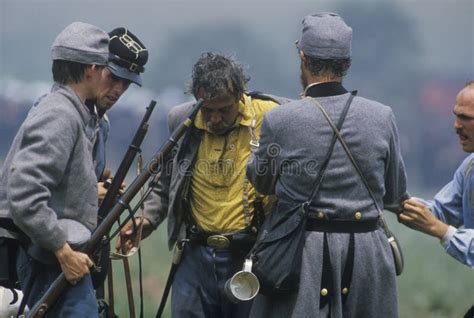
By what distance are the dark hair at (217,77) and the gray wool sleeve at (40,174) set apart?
103 centimetres

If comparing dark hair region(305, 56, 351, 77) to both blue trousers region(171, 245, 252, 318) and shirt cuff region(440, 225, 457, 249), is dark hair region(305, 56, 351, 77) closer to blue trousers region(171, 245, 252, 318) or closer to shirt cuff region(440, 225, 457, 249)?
shirt cuff region(440, 225, 457, 249)

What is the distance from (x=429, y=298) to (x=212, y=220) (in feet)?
20.0

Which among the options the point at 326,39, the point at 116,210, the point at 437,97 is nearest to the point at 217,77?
the point at 326,39

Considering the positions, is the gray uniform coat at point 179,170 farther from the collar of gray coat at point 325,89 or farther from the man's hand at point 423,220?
the man's hand at point 423,220

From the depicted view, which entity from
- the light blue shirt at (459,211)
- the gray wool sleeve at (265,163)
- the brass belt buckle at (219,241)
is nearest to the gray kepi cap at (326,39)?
the gray wool sleeve at (265,163)

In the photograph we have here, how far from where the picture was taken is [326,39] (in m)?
5.79

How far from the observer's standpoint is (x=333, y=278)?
5727 millimetres

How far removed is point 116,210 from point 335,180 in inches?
46.5

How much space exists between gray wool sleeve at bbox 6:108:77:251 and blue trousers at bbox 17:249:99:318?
10.0 inches

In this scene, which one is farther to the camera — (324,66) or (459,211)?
(459,211)

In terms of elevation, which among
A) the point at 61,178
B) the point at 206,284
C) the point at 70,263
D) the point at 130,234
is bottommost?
the point at 206,284

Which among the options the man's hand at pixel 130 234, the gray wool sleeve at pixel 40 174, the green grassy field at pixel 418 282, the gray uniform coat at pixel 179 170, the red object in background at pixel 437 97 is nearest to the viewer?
Answer: the gray wool sleeve at pixel 40 174

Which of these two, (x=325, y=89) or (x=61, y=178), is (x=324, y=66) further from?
(x=61, y=178)

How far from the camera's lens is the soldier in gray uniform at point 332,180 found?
5688 mm
